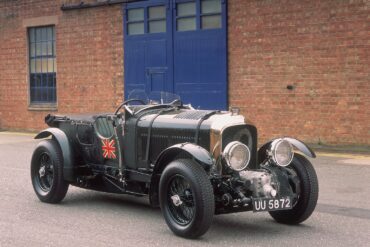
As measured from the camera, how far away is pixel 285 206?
665 cm

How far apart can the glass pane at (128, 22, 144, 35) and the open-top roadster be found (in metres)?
9.63

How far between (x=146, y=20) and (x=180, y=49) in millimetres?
1470

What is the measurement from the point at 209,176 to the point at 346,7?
8716 mm

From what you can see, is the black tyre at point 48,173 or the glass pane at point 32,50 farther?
the glass pane at point 32,50

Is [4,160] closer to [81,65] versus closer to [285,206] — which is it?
[81,65]

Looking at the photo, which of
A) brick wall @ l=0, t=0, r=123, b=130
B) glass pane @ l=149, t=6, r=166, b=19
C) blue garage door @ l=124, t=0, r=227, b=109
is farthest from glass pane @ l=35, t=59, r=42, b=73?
glass pane @ l=149, t=6, r=166, b=19

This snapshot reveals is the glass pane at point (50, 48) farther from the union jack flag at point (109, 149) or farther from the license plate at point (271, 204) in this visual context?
the license plate at point (271, 204)

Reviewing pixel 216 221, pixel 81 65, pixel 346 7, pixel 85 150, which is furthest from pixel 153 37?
pixel 216 221

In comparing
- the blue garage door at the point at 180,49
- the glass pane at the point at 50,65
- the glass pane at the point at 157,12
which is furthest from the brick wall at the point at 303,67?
the glass pane at the point at 50,65

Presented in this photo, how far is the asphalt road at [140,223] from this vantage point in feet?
21.3

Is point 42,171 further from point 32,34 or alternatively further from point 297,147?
point 32,34

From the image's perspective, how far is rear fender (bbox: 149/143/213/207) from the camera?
6.52 m

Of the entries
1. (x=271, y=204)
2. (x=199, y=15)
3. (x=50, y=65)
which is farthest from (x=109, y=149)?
(x=50, y=65)

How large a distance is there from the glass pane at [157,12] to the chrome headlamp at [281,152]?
11.0 m
